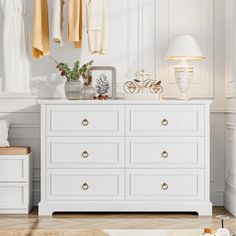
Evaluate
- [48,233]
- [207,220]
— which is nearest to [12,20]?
[48,233]

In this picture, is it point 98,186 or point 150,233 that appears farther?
point 98,186

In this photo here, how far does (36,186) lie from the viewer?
15.8 feet

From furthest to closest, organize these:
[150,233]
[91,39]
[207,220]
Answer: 1. [91,39]
2. [207,220]
3. [150,233]

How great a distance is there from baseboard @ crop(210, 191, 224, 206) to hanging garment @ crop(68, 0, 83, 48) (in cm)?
176

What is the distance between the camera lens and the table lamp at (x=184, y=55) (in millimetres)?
4484

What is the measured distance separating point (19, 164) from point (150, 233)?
133 centimetres

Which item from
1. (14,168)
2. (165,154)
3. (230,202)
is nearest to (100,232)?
(165,154)

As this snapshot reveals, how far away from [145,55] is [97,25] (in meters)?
0.52

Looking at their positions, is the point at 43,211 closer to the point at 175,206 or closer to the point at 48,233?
the point at 48,233

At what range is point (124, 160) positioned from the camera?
4.35 meters

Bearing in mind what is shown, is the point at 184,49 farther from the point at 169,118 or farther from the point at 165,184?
the point at 165,184

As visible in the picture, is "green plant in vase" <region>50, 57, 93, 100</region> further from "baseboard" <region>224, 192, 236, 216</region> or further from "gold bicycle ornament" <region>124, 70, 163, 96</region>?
"baseboard" <region>224, 192, 236, 216</region>

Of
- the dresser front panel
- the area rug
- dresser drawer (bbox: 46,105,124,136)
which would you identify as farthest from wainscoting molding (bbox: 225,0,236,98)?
the dresser front panel

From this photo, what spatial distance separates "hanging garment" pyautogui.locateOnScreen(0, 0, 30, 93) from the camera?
4609 millimetres
